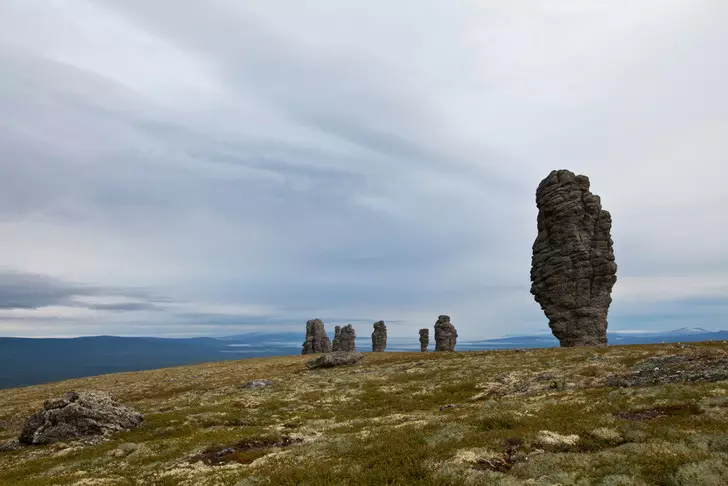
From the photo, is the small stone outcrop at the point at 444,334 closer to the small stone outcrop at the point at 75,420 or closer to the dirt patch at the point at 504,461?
the small stone outcrop at the point at 75,420

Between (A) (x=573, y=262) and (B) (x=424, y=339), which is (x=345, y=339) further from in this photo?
(A) (x=573, y=262)

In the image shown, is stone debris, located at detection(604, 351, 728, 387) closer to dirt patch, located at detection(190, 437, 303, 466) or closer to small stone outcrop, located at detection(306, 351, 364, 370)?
dirt patch, located at detection(190, 437, 303, 466)

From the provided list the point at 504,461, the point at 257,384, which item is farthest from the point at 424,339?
the point at 504,461

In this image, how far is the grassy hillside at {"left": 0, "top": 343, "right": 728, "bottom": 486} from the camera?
15.2 m

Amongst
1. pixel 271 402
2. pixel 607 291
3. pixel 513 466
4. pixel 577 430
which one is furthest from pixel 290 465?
pixel 607 291

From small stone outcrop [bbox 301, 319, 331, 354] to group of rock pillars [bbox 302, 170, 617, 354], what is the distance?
→ 83.3m

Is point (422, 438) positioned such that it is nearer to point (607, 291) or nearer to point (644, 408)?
point (644, 408)

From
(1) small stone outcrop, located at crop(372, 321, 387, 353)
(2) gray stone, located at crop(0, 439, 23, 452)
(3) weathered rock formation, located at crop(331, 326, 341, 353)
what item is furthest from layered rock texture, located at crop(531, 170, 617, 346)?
(3) weathered rock formation, located at crop(331, 326, 341, 353)

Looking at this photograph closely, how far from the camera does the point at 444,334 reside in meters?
109

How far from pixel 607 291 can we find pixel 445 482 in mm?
69045

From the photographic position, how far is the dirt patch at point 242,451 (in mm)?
21844

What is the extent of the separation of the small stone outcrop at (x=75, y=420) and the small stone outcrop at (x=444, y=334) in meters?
83.5

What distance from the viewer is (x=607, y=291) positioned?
71.4 meters

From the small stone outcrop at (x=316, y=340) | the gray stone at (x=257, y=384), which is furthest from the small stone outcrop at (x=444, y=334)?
→ the gray stone at (x=257, y=384)
